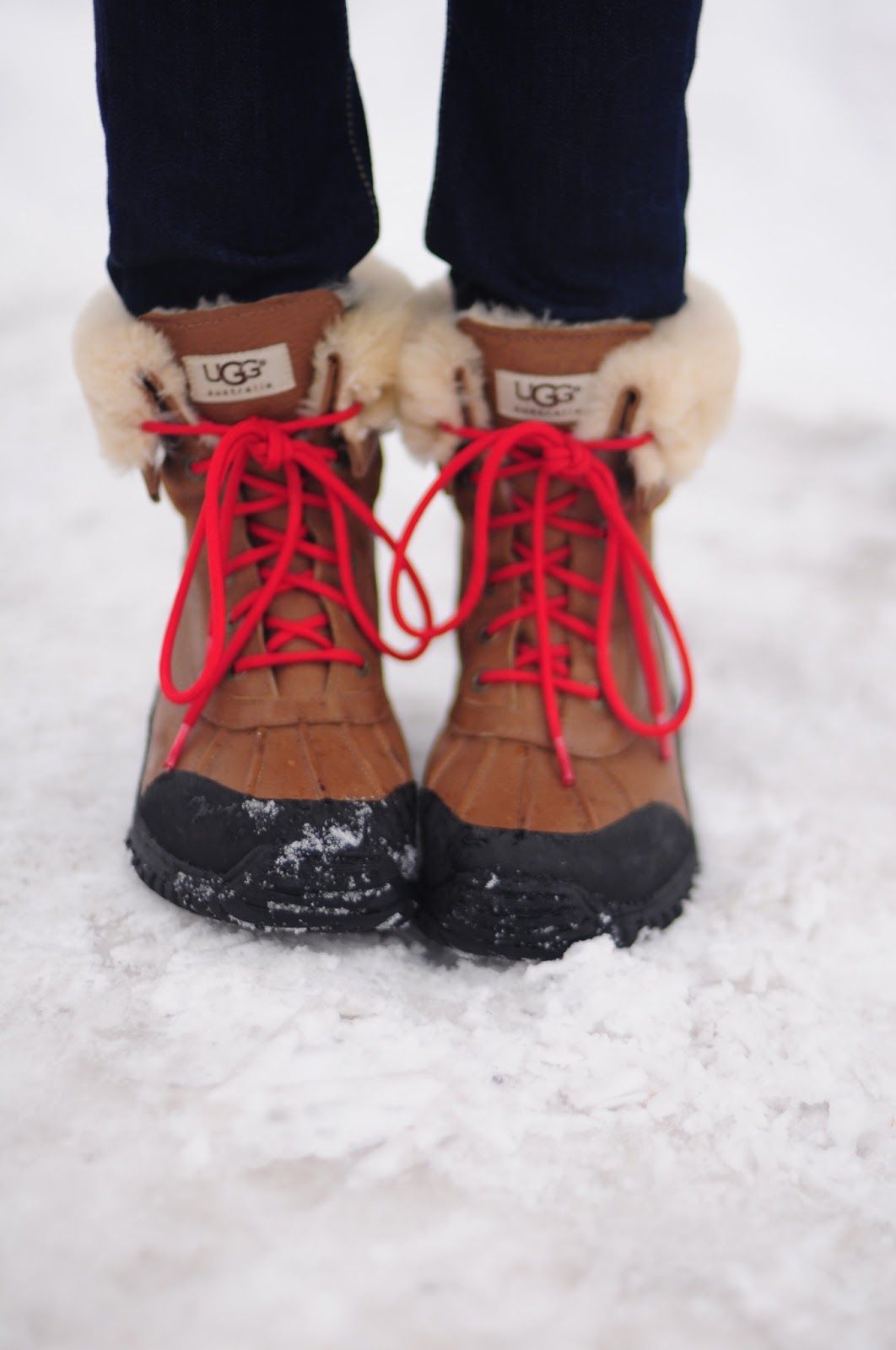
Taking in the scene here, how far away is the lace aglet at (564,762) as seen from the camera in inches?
30.9

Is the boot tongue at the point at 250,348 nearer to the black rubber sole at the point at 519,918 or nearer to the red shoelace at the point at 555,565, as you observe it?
the red shoelace at the point at 555,565

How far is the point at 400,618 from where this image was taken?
2.87ft

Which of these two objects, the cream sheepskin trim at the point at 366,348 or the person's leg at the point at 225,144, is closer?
the person's leg at the point at 225,144

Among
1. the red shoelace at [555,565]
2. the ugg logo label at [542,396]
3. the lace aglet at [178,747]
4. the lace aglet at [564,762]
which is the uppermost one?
the ugg logo label at [542,396]

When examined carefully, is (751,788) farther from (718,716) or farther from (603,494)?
(603,494)

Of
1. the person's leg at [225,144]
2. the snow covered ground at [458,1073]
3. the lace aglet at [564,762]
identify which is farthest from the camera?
the lace aglet at [564,762]

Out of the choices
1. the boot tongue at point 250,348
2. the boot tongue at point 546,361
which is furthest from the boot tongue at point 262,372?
the boot tongue at point 546,361

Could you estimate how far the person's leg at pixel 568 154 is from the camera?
69 centimetres

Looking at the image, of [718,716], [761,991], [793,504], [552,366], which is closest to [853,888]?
[761,991]

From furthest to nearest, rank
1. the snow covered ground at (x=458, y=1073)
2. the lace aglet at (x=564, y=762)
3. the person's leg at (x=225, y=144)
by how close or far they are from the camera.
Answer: the lace aglet at (x=564, y=762), the person's leg at (x=225, y=144), the snow covered ground at (x=458, y=1073)

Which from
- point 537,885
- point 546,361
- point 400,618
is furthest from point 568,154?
point 537,885

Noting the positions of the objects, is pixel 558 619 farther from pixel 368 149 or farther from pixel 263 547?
pixel 368 149

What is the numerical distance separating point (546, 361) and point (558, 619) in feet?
0.60

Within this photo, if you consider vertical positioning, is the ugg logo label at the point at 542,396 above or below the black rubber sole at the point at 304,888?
above
